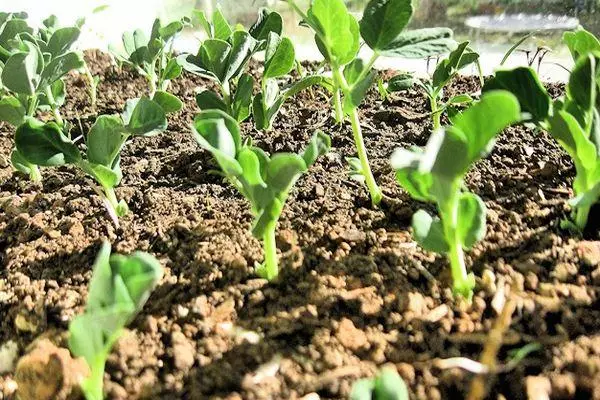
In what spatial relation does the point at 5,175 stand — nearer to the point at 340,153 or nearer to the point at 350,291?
the point at 340,153

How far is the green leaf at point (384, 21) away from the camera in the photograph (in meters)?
0.83

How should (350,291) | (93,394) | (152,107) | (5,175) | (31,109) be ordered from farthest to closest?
1. (5,175)
2. (31,109)
3. (152,107)
4. (350,291)
5. (93,394)

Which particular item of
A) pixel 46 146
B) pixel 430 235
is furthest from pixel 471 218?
pixel 46 146

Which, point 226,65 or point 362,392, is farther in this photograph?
point 226,65

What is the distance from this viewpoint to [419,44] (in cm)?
88

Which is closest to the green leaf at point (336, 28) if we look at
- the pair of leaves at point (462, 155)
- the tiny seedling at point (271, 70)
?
the tiny seedling at point (271, 70)

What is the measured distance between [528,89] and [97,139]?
0.60m

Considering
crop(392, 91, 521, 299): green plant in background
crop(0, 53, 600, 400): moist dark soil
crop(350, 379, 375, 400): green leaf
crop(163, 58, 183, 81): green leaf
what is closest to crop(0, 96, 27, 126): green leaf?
crop(0, 53, 600, 400): moist dark soil

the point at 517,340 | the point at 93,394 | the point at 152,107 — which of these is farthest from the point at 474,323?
the point at 152,107

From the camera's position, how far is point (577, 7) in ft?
6.07

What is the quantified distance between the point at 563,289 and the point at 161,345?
445mm

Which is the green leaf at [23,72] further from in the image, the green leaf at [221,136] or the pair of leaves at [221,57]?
the green leaf at [221,136]

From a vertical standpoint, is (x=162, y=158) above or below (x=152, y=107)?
below

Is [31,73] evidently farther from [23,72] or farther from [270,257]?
[270,257]
